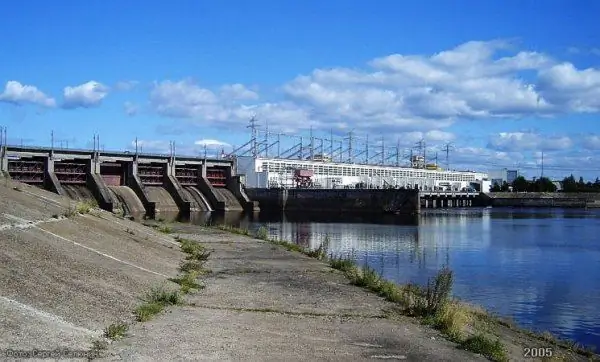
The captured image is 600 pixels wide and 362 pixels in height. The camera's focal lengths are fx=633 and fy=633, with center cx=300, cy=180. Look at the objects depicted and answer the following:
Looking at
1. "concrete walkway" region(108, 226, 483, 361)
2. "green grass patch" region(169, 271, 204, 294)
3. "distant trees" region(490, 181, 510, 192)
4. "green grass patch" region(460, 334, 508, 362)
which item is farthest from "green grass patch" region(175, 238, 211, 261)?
"distant trees" region(490, 181, 510, 192)

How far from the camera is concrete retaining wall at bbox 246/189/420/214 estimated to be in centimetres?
9881

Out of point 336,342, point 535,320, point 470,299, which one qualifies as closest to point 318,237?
point 470,299

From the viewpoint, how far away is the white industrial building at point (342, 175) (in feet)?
422

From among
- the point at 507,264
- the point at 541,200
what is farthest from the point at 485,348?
the point at 541,200

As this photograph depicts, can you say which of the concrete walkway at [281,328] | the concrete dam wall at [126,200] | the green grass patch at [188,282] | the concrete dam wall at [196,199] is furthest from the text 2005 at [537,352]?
the concrete dam wall at [196,199]

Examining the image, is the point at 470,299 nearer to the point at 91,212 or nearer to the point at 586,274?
the point at 586,274

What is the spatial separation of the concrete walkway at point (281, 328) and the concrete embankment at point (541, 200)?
139019 millimetres

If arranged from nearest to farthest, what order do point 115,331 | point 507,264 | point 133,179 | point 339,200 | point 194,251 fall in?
point 115,331 → point 194,251 → point 507,264 → point 133,179 → point 339,200

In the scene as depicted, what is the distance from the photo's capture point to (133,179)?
91375 millimetres

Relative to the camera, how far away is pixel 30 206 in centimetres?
2217

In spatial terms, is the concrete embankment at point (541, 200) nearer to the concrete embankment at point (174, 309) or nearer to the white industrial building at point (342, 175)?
the white industrial building at point (342, 175)

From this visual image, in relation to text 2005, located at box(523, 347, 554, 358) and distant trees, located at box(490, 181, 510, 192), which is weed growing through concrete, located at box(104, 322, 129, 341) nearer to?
text 2005, located at box(523, 347, 554, 358)

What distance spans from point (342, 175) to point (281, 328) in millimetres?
139895

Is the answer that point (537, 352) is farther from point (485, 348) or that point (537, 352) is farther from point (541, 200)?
point (541, 200)
